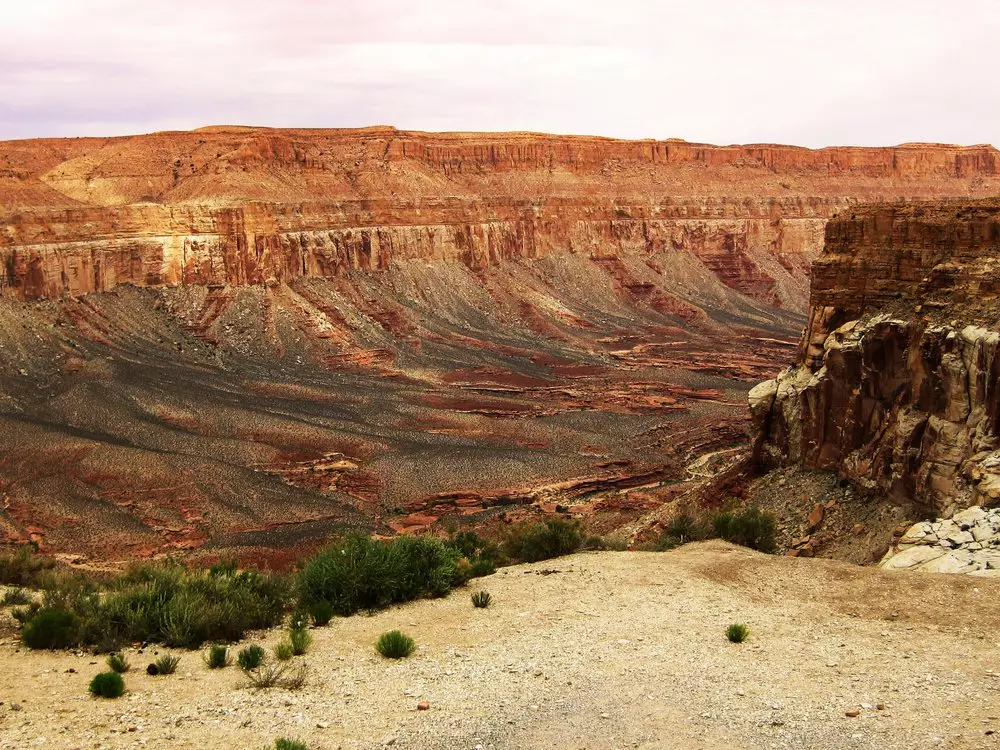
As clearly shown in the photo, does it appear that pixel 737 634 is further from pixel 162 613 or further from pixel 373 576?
pixel 162 613

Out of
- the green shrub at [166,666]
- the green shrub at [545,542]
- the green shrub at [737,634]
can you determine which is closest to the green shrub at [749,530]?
the green shrub at [545,542]

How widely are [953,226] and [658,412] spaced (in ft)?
96.6

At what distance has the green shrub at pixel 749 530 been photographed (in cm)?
2120

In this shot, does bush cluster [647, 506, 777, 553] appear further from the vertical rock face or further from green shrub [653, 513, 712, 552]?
the vertical rock face

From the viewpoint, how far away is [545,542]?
66.6 feet

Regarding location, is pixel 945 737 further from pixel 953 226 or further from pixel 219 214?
pixel 219 214

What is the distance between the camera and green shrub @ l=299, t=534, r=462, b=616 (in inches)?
629

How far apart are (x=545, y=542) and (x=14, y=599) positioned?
9.60 meters

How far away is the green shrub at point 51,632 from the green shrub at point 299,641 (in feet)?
9.67

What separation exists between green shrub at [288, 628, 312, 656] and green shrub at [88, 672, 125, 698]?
2380 millimetres

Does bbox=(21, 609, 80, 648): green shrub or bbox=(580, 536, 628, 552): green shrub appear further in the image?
bbox=(580, 536, 628, 552): green shrub

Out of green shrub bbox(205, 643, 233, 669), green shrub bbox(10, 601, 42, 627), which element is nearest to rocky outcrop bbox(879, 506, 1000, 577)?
green shrub bbox(205, 643, 233, 669)

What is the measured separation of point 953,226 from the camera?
22.7m

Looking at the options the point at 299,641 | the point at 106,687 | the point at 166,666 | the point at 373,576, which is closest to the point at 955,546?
the point at 373,576
